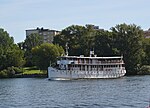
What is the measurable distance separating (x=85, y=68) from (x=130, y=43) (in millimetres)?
31166

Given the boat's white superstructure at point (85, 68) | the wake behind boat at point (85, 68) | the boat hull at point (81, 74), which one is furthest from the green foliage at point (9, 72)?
the boat hull at point (81, 74)

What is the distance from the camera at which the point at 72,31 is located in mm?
185500

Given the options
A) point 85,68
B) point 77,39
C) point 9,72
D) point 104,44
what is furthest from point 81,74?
point 77,39

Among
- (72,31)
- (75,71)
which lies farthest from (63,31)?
(75,71)

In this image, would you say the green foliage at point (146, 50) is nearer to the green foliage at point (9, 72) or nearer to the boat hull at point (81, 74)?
the boat hull at point (81, 74)

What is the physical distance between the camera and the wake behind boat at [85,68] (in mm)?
126906

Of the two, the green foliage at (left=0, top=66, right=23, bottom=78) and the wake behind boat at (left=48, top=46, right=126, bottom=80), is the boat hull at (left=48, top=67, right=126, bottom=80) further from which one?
the green foliage at (left=0, top=66, right=23, bottom=78)

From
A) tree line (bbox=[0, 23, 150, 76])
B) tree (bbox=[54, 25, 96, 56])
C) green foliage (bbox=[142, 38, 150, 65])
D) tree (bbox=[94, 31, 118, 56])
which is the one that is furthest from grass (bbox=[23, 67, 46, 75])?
green foliage (bbox=[142, 38, 150, 65])

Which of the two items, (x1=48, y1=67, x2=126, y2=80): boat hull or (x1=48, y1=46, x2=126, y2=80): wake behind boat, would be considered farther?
(x1=48, y1=46, x2=126, y2=80): wake behind boat

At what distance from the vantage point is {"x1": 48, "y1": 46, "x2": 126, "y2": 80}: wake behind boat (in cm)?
12691

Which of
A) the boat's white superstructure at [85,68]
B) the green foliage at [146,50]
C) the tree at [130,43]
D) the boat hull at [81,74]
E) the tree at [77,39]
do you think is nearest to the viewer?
the boat hull at [81,74]

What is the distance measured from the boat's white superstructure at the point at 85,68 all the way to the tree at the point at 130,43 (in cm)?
1671

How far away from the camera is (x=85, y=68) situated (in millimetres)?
132750

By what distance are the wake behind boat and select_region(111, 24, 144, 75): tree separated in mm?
16709
